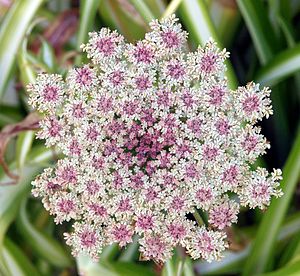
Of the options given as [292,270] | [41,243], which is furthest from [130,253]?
[292,270]

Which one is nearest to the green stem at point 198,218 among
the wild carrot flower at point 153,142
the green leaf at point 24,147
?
the wild carrot flower at point 153,142

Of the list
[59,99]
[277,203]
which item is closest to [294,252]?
[277,203]

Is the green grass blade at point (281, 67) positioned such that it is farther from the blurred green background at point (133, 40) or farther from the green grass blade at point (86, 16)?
the green grass blade at point (86, 16)

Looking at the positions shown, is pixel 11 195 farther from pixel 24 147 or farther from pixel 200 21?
pixel 200 21

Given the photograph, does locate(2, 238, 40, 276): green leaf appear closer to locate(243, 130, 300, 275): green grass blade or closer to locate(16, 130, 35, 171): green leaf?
locate(16, 130, 35, 171): green leaf

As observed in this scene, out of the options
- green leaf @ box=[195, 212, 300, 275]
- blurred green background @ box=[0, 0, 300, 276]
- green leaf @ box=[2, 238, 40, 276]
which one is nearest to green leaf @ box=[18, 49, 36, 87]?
blurred green background @ box=[0, 0, 300, 276]
